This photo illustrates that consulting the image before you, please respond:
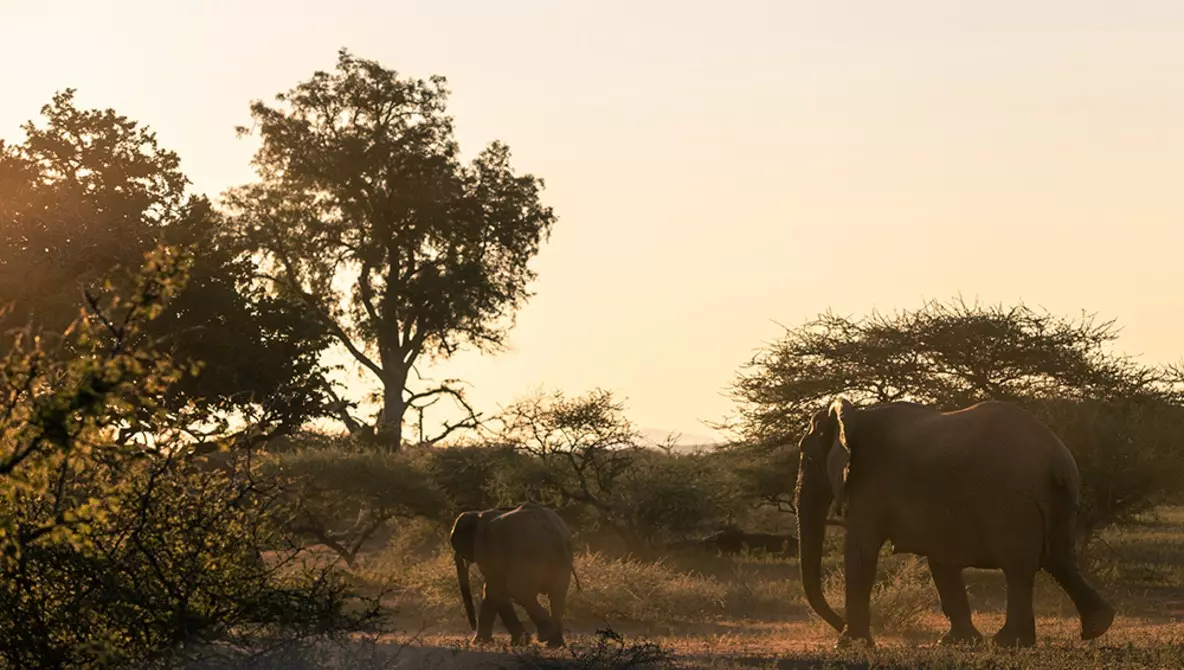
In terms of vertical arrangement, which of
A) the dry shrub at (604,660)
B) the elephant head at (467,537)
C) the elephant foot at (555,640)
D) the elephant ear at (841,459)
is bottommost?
the elephant foot at (555,640)

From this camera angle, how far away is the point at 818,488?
17.8 m

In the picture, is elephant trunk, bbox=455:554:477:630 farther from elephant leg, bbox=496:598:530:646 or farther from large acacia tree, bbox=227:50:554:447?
large acacia tree, bbox=227:50:554:447

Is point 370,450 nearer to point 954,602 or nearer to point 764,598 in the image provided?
point 764,598

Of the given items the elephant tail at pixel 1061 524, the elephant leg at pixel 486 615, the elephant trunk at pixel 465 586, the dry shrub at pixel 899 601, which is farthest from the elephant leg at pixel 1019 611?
the elephant trunk at pixel 465 586

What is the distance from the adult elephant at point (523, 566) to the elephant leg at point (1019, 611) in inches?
199

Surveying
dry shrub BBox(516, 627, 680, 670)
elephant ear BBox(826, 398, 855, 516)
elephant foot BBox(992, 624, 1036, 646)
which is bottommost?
dry shrub BBox(516, 627, 680, 670)

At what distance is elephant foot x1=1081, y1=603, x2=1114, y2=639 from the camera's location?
52.5ft

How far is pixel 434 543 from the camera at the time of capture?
3562cm

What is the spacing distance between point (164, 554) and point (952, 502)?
27.4ft

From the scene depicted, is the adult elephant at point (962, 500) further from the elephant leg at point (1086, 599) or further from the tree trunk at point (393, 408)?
the tree trunk at point (393, 408)

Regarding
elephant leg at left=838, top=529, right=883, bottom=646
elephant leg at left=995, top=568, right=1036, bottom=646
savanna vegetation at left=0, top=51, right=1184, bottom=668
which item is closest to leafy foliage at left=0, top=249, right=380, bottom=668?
savanna vegetation at left=0, top=51, right=1184, bottom=668

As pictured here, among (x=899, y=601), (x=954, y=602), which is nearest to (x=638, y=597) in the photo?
(x=899, y=601)

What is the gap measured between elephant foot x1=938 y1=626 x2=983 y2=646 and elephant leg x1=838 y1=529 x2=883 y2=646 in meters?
0.85

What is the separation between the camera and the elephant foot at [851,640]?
52.8 ft
